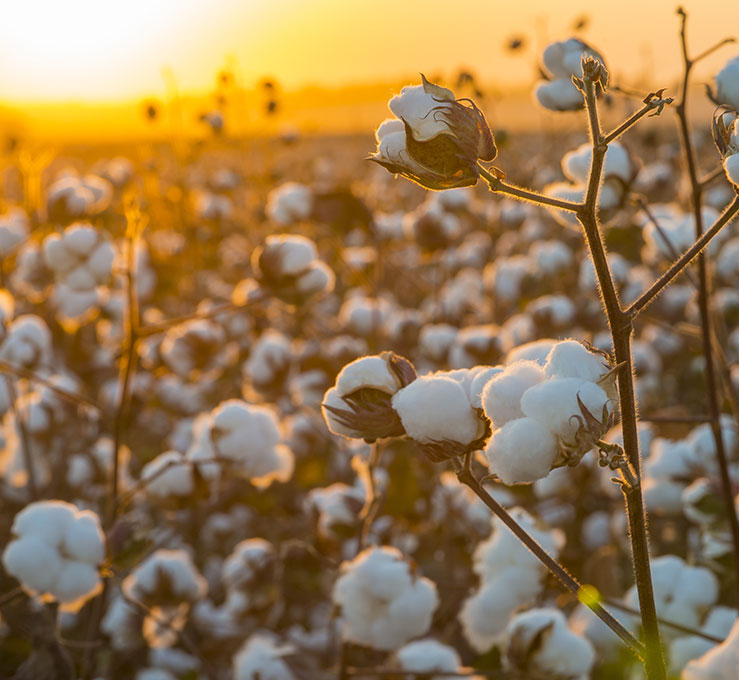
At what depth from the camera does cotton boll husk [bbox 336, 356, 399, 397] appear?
0.93 m

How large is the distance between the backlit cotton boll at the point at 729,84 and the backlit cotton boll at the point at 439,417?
1.95ft

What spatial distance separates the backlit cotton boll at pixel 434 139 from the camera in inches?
33.7

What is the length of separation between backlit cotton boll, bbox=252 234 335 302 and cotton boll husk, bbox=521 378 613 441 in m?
1.25

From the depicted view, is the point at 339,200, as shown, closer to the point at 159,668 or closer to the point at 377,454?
the point at 159,668

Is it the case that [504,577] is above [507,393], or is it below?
below

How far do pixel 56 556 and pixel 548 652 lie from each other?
0.83m

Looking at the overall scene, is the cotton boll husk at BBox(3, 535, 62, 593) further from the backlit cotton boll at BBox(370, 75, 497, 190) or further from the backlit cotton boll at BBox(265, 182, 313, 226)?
the backlit cotton boll at BBox(265, 182, 313, 226)

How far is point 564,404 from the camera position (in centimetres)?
73

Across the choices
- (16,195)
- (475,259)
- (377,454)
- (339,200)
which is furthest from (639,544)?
(16,195)

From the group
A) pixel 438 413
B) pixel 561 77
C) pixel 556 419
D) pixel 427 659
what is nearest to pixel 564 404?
pixel 556 419

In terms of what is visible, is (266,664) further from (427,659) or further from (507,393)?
(507,393)

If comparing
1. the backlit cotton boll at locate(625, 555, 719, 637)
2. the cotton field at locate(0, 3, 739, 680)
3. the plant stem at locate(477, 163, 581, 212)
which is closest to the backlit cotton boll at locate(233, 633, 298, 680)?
the cotton field at locate(0, 3, 739, 680)

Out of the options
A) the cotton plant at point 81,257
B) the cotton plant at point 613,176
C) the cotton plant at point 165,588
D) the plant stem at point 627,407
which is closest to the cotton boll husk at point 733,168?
the plant stem at point 627,407

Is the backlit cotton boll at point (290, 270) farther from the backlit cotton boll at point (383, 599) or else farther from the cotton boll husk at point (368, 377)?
the cotton boll husk at point (368, 377)
